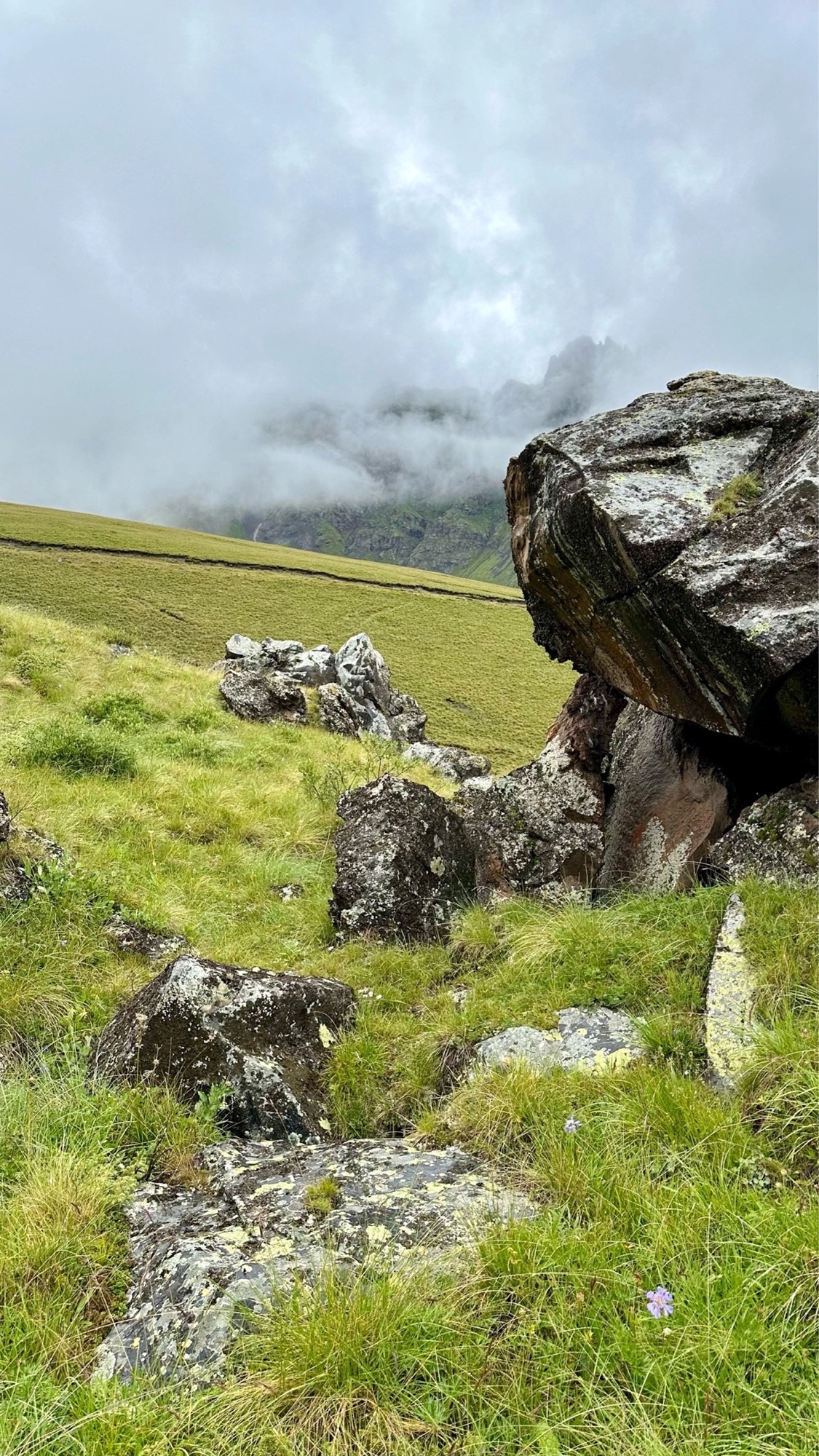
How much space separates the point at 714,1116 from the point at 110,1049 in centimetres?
488

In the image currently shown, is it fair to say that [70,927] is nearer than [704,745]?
Yes

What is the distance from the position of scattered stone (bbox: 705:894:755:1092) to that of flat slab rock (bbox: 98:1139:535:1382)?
1.77 m

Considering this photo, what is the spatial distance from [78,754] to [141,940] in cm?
752

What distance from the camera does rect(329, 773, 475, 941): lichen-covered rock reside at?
399 inches

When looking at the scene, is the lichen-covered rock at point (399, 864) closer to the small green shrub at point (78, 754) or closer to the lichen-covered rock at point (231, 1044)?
the lichen-covered rock at point (231, 1044)

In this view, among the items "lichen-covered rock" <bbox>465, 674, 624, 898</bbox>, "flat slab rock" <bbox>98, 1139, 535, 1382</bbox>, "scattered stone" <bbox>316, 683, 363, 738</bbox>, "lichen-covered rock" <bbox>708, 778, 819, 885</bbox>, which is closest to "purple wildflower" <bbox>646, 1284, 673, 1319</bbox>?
"flat slab rock" <bbox>98, 1139, 535, 1382</bbox>

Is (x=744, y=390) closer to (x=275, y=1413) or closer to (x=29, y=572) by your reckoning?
(x=275, y=1413)

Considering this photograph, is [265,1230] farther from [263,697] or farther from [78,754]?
[263,697]

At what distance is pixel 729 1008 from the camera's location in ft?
18.4

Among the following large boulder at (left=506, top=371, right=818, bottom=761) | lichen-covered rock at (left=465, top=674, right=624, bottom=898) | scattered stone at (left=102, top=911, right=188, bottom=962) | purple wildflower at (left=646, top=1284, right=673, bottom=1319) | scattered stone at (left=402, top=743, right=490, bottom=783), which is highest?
large boulder at (left=506, top=371, right=818, bottom=761)

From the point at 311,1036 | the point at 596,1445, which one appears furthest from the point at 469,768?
the point at 596,1445

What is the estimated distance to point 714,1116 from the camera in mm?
4598

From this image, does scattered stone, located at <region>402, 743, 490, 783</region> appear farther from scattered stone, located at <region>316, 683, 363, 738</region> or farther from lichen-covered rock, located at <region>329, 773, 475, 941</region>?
lichen-covered rock, located at <region>329, 773, 475, 941</region>

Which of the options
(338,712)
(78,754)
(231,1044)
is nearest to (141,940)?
(231,1044)
